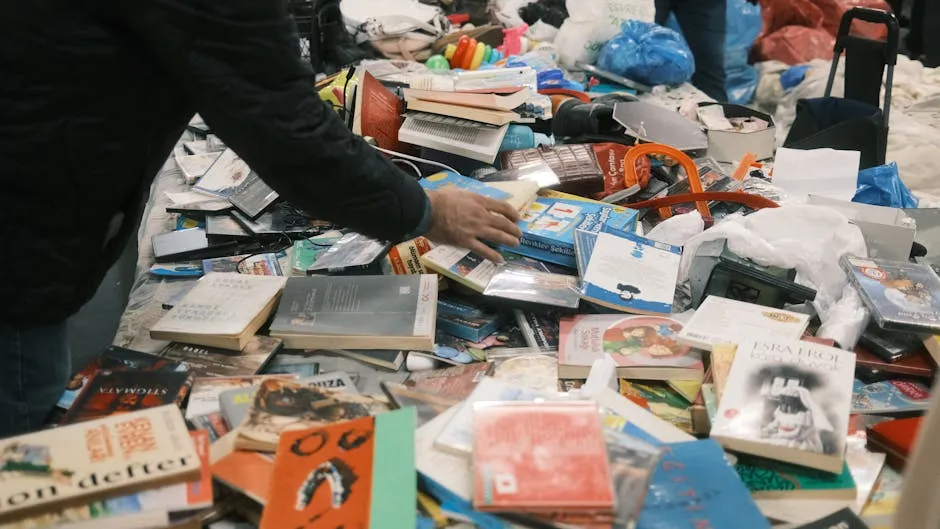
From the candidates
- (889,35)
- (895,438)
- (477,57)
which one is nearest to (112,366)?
(895,438)

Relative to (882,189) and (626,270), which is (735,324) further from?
(882,189)

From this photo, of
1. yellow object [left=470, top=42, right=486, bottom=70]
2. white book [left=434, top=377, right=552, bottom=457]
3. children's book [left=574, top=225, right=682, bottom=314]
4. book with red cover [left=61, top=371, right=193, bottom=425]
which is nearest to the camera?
white book [left=434, top=377, right=552, bottom=457]

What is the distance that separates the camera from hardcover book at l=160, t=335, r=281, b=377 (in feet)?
4.13

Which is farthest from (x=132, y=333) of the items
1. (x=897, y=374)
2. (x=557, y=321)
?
(x=897, y=374)

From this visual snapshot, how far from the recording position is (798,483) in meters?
1.00

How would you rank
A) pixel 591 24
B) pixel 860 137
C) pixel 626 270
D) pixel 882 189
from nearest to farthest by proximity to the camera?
pixel 626 270, pixel 882 189, pixel 860 137, pixel 591 24

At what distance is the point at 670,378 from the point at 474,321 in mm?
345

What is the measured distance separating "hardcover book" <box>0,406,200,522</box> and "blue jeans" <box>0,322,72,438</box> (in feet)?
0.96

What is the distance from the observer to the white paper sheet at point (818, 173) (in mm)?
1833

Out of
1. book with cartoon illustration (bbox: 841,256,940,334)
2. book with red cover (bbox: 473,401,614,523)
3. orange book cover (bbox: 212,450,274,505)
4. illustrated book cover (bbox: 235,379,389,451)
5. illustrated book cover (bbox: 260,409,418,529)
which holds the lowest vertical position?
book with cartoon illustration (bbox: 841,256,940,334)

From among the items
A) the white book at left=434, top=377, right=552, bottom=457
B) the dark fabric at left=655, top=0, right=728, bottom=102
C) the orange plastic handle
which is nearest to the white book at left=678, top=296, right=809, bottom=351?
the white book at left=434, top=377, right=552, bottom=457

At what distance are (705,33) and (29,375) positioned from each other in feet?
10.1

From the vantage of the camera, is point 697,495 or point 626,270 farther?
point 626,270

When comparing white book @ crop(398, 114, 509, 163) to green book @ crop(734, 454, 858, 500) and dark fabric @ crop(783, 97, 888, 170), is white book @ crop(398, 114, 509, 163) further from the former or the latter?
green book @ crop(734, 454, 858, 500)
